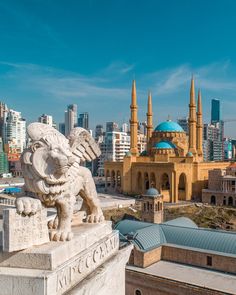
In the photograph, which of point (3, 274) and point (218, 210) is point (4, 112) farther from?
point (3, 274)

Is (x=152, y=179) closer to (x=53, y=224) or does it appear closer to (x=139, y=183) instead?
(x=139, y=183)

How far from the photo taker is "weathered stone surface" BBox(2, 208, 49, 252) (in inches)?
138

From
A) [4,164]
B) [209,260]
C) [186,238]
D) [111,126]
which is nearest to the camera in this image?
[209,260]

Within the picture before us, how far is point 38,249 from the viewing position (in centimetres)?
379

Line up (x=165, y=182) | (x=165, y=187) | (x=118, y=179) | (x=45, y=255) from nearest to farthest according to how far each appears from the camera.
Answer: (x=45, y=255) → (x=165, y=187) → (x=165, y=182) → (x=118, y=179)

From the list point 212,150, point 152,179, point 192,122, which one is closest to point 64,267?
point 152,179

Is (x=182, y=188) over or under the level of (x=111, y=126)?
under

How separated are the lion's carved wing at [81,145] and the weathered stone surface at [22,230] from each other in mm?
1243

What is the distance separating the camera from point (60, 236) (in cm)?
418

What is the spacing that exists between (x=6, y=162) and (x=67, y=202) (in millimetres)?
75306

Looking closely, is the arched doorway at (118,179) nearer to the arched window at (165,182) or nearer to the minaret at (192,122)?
the arched window at (165,182)

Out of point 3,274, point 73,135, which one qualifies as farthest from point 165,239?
point 3,274

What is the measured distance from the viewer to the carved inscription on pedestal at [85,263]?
3.72 metres

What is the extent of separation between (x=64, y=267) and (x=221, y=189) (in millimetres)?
36840
